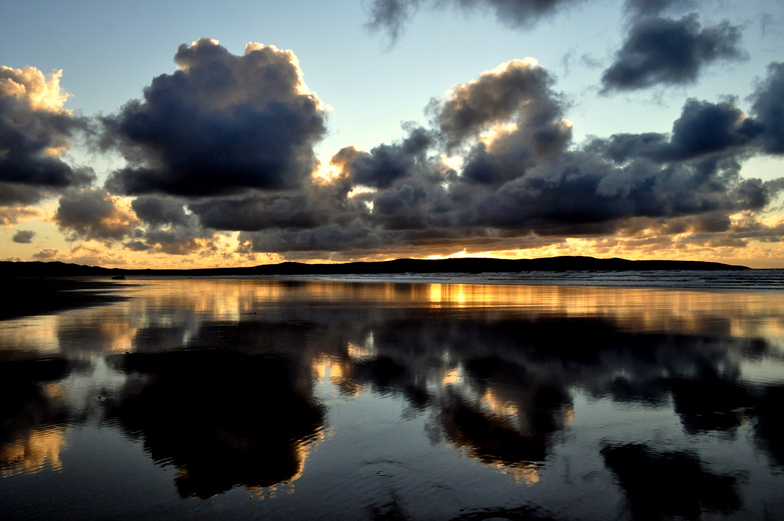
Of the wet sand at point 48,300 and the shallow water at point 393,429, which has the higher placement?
the shallow water at point 393,429

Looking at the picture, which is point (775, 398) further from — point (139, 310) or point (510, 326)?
point (139, 310)

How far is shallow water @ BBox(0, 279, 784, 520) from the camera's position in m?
5.56

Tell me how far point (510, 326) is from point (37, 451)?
1698 centimetres

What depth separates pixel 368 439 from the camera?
7496mm

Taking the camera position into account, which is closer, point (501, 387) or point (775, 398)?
point (775, 398)

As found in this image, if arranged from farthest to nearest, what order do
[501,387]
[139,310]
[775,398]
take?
[139,310] → [501,387] → [775,398]

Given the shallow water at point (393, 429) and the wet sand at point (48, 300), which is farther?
the wet sand at point (48, 300)

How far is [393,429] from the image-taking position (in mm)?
7980

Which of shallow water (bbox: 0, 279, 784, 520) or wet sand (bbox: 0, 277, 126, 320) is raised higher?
shallow water (bbox: 0, 279, 784, 520)

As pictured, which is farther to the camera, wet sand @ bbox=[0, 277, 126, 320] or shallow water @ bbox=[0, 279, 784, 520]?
wet sand @ bbox=[0, 277, 126, 320]

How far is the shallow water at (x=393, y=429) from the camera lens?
556 centimetres

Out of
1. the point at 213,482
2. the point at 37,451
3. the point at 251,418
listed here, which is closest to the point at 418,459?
the point at 213,482

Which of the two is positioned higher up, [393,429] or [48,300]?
[393,429]

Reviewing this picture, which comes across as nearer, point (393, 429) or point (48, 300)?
point (393, 429)
